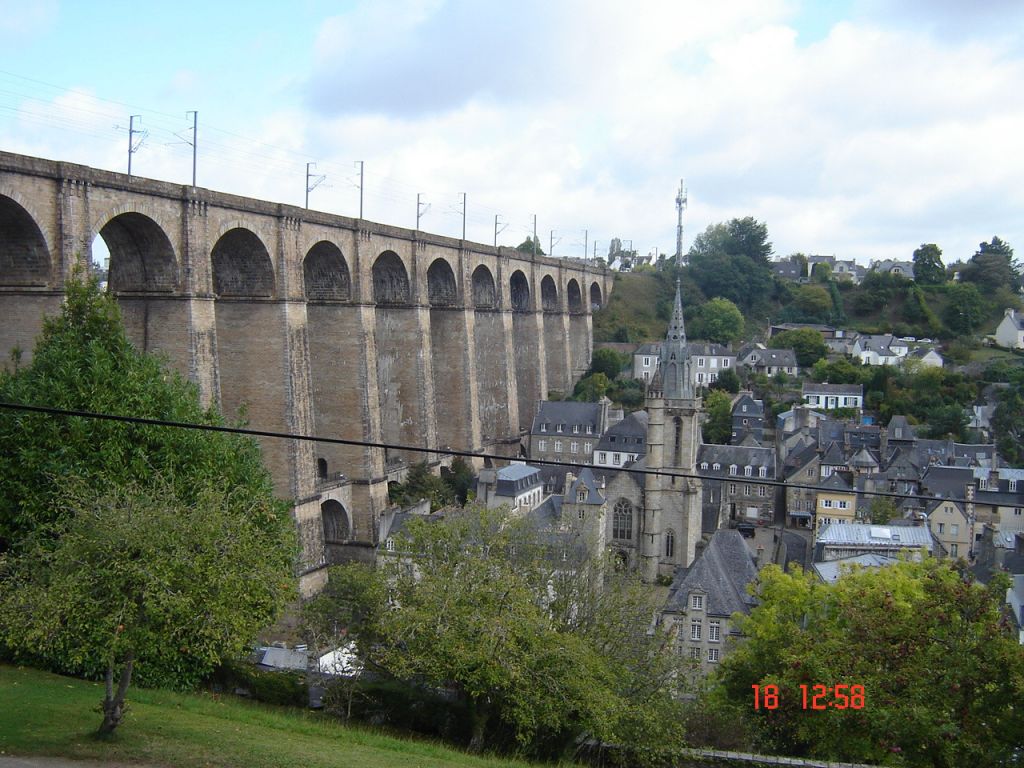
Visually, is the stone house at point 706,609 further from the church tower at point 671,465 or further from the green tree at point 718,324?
the green tree at point 718,324

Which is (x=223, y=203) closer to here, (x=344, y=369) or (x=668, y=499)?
(x=344, y=369)

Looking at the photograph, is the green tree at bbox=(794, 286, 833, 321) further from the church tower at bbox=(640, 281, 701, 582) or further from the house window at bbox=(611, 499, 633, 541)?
the house window at bbox=(611, 499, 633, 541)

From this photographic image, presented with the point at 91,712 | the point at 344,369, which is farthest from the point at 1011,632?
the point at 344,369

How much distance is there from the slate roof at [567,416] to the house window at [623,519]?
18602 mm

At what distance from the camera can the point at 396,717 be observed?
67.2 feet

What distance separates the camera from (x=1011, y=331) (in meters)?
87.9

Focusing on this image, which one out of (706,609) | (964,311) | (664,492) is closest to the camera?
(706,609)

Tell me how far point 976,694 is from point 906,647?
1.81 m

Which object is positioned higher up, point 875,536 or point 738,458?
point 738,458

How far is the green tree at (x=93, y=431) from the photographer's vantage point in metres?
19.6

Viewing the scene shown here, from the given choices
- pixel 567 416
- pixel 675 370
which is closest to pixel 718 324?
pixel 567 416
